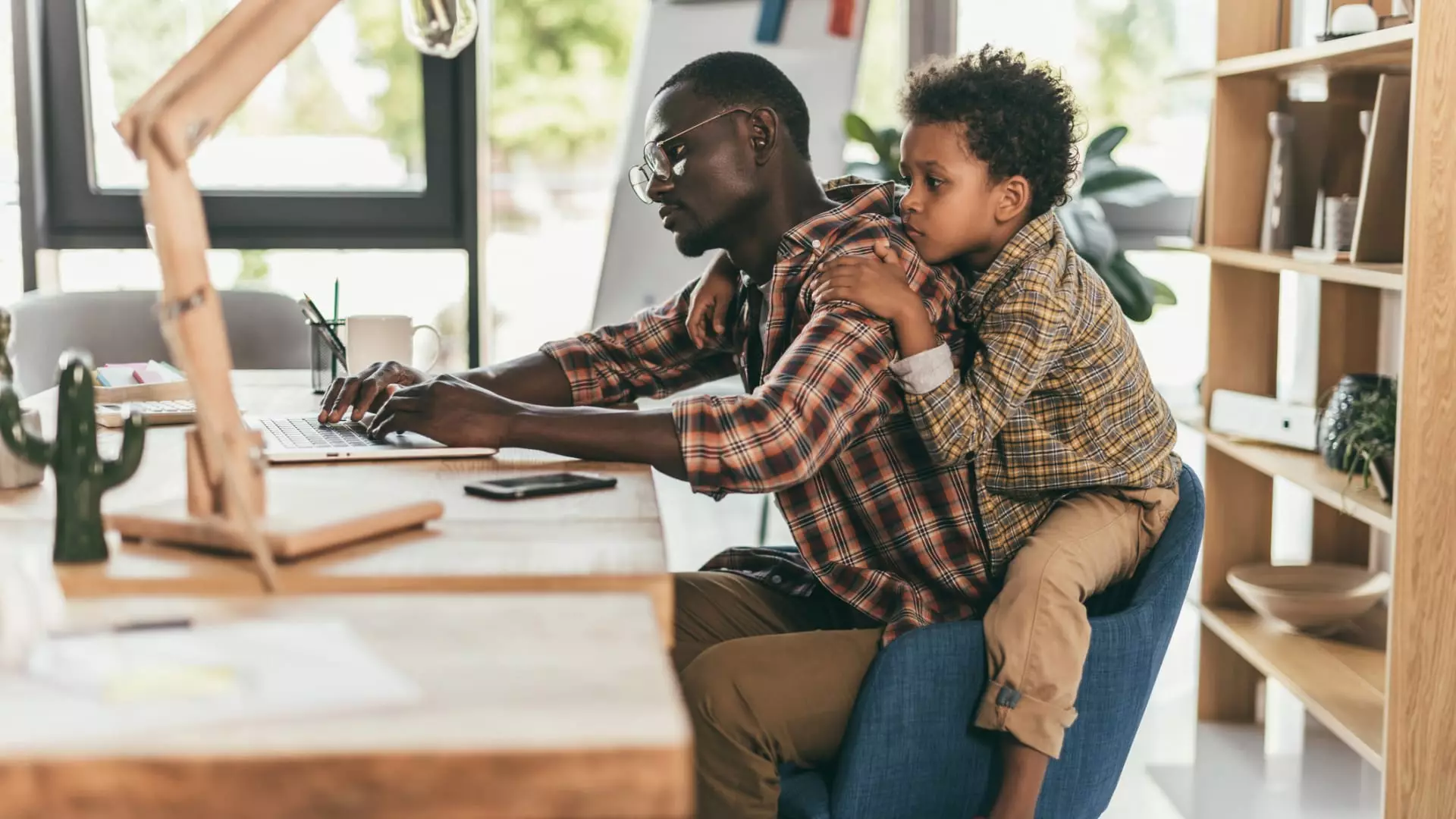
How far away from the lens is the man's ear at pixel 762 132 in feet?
5.65

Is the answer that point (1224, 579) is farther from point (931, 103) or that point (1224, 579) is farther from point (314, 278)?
point (314, 278)


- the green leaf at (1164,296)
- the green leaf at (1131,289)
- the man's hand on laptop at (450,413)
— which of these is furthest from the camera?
the green leaf at (1164,296)

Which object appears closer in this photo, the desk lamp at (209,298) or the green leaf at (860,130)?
the desk lamp at (209,298)

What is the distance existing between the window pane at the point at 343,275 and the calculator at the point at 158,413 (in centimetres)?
188

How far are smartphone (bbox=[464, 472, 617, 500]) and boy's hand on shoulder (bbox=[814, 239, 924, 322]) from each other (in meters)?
0.31

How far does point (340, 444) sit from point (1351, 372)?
2.12 meters

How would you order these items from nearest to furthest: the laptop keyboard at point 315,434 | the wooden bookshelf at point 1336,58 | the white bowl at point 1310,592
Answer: the laptop keyboard at point 315,434, the wooden bookshelf at point 1336,58, the white bowl at point 1310,592

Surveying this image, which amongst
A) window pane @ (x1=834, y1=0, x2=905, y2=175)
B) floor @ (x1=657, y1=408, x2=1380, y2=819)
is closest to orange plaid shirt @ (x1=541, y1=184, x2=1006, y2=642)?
floor @ (x1=657, y1=408, x2=1380, y2=819)

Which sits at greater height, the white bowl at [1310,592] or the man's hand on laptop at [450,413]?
the man's hand on laptop at [450,413]

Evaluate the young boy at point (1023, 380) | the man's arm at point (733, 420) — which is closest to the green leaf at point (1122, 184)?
the young boy at point (1023, 380)

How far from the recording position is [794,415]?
1.34m

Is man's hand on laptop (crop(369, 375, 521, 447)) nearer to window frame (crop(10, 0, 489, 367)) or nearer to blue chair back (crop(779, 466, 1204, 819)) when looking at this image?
blue chair back (crop(779, 466, 1204, 819))

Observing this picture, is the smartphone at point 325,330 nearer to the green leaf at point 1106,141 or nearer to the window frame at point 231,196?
the window frame at point 231,196

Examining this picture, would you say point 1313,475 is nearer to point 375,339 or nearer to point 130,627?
point 375,339
